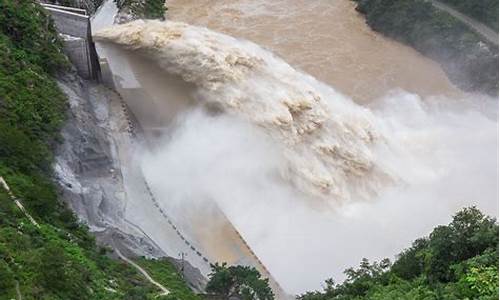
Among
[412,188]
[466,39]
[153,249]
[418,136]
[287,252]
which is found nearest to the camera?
[153,249]

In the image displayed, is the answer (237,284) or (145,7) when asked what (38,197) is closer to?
(237,284)

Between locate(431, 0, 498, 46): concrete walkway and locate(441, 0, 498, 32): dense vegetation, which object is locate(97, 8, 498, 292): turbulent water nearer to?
locate(431, 0, 498, 46): concrete walkway

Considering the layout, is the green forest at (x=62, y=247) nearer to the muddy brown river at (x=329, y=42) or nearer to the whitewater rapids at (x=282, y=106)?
the whitewater rapids at (x=282, y=106)

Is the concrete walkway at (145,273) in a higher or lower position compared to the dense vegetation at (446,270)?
lower

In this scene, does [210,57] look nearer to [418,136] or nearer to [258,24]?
[418,136]

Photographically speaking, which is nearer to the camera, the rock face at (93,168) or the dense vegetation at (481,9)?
the rock face at (93,168)

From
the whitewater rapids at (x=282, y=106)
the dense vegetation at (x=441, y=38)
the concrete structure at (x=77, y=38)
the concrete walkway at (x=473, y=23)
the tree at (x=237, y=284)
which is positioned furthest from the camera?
the concrete walkway at (x=473, y=23)

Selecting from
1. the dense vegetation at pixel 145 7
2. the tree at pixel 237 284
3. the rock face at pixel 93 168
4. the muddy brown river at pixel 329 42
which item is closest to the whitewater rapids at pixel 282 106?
the rock face at pixel 93 168

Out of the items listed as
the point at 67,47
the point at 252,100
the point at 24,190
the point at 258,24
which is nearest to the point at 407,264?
the point at 24,190

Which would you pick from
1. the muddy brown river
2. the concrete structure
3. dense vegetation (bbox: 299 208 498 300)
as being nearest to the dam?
the concrete structure
